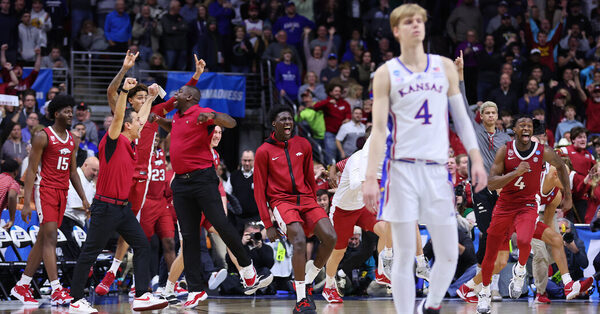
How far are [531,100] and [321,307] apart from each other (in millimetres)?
8582

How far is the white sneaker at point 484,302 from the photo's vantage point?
9047 millimetres

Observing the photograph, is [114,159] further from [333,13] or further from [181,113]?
[333,13]

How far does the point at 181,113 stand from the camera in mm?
9477

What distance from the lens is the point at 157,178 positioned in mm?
11625

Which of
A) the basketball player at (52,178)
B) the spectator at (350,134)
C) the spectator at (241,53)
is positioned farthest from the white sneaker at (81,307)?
the spectator at (241,53)

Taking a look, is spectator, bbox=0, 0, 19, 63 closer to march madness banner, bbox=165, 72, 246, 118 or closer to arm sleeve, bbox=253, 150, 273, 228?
march madness banner, bbox=165, 72, 246, 118

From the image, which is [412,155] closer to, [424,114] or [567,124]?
[424,114]

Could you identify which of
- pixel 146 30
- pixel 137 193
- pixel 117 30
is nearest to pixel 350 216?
pixel 137 193

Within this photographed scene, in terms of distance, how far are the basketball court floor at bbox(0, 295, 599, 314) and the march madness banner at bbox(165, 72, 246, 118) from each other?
6063 mm

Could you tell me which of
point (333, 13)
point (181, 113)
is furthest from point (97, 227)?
point (333, 13)

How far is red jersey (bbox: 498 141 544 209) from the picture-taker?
9469mm

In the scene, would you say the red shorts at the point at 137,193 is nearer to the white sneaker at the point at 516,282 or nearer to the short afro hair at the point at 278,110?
the short afro hair at the point at 278,110

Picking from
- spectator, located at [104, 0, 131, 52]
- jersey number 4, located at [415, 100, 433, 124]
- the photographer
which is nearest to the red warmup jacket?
jersey number 4, located at [415, 100, 433, 124]

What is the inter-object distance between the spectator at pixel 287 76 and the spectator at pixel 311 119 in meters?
0.87
